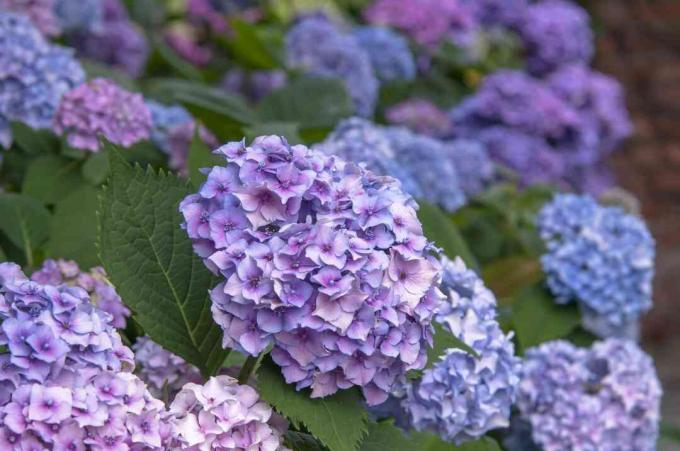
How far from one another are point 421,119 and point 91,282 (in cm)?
170

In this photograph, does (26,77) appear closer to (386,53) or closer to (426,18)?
(386,53)

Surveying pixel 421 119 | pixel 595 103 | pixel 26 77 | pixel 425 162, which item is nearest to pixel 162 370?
pixel 26 77

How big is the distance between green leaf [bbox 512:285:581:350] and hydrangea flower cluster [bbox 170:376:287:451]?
947 mm

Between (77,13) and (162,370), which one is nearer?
(162,370)

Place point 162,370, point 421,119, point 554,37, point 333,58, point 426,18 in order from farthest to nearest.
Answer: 1. point 554,37
2. point 426,18
3. point 421,119
4. point 333,58
5. point 162,370

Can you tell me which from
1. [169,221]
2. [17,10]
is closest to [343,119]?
[17,10]

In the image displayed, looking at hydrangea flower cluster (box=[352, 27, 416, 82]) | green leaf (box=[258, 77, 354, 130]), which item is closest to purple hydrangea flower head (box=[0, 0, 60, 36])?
green leaf (box=[258, 77, 354, 130])

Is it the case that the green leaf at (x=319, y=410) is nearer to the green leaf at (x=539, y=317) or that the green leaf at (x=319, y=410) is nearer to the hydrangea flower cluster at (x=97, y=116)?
the hydrangea flower cluster at (x=97, y=116)

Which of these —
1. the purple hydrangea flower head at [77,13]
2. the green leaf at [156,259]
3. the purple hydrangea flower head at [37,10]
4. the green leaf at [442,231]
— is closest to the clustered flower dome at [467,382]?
the green leaf at [442,231]

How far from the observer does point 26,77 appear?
184cm

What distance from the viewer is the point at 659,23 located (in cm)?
449

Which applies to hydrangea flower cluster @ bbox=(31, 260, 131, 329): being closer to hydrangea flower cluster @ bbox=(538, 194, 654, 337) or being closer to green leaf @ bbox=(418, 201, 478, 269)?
green leaf @ bbox=(418, 201, 478, 269)

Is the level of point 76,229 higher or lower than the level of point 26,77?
lower

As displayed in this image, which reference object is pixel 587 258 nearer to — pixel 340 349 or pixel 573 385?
pixel 573 385
